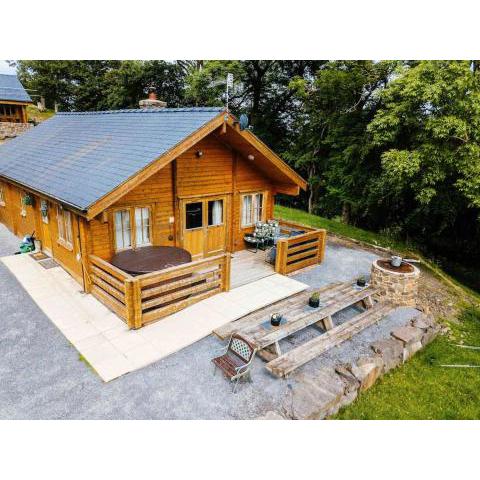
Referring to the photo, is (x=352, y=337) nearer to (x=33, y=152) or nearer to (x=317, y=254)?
(x=317, y=254)

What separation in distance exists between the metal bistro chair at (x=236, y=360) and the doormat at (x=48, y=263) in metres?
6.90

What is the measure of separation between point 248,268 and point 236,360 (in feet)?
16.3

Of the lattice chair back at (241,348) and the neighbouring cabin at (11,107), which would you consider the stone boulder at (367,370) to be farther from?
the neighbouring cabin at (11,107)

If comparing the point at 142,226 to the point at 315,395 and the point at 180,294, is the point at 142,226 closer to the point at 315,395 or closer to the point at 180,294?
the point at 180,294

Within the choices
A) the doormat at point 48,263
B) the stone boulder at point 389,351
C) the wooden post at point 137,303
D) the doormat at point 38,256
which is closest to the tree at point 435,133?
the stone boulder at point 389,351

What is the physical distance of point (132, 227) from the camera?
944 cm

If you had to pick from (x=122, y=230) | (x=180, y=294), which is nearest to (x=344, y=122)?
(x=122, y=230)

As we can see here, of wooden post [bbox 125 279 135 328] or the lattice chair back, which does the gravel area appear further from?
wooden post [bbox 125 279 135 328]

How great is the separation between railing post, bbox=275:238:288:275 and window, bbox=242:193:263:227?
2.27 m

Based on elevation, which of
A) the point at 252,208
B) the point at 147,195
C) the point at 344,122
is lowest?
the point at 252,208

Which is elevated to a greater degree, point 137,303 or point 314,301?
point 137,303

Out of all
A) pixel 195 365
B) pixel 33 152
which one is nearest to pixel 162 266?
pixel 195 365

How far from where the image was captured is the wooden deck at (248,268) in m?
10.3

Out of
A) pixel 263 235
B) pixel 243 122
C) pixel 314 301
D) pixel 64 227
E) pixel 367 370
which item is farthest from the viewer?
pixel 263 235
